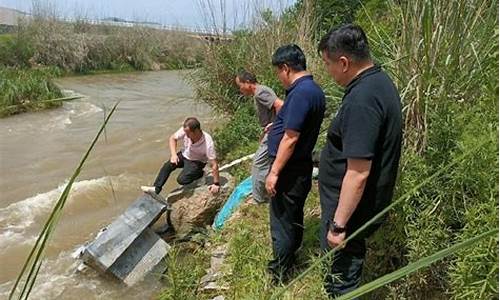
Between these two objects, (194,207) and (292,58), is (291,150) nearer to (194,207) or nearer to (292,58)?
(292,58)

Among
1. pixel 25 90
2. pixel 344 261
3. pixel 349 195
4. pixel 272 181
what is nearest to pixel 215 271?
pixel 272 181

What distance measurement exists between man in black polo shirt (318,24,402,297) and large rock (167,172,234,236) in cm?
280

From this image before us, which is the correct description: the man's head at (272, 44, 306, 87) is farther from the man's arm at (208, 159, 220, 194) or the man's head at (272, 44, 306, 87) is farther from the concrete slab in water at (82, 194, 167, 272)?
the man's arm at (208, 159, 220, 194)

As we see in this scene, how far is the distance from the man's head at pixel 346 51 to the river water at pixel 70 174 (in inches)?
36.5

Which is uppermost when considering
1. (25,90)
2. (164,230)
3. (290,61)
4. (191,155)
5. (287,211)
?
(290,61)

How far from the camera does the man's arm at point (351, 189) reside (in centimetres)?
203

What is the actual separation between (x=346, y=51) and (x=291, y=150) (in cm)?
80

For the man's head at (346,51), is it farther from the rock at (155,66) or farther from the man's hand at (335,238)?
the rock at (155,66)

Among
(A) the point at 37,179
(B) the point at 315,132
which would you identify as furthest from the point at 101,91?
(B) the point at 315,132

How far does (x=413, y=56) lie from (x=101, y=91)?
16.6m

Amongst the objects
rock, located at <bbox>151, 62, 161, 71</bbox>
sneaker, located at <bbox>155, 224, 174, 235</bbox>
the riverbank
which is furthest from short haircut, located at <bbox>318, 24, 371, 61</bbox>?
rock, located at <bbox>151, 62, 161, 71</bbox>

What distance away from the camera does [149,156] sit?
8.38 meters

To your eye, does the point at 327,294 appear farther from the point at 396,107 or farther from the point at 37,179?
the point at 37,179

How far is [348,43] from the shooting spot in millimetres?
2102
